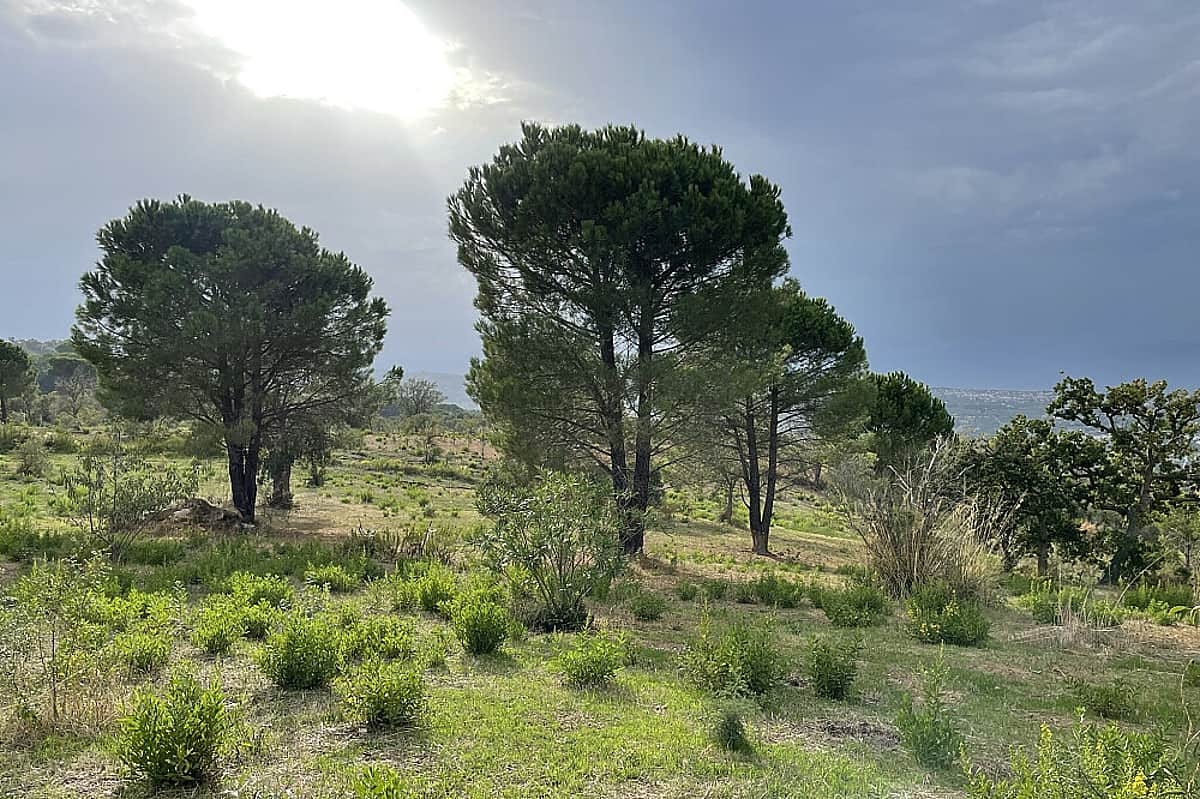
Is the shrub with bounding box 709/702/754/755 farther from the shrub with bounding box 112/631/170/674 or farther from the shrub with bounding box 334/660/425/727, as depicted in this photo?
the shrub with bounding box 112/631/170/674

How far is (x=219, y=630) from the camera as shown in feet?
18.5

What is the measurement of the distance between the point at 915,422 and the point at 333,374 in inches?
784

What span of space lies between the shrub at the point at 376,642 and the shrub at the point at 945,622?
18.4 ft

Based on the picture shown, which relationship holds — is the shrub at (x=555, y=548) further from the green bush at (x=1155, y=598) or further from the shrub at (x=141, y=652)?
the green bush at (x=1155, y=598)

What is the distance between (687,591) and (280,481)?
573 inches

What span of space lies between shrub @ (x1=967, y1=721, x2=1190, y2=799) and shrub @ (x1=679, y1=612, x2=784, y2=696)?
2.04 metres

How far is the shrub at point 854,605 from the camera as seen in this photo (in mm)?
8000

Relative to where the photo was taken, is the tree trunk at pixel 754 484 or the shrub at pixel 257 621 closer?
the shrub at pixel 257 621

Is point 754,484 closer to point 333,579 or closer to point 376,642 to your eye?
point 333,579

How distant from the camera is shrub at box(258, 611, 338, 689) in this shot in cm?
480

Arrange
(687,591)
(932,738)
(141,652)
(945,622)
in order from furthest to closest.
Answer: (687,591), (945,622), (141,652), (932,738)

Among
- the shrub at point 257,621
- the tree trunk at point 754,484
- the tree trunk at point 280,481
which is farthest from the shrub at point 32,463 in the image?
the tree trunk at point 754,484

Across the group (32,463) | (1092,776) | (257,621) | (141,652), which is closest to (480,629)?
(257,621)

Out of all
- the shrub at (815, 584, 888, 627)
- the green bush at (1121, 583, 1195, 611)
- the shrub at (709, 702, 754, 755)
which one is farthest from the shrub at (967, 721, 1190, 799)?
the green bush at (1121, 583, 1195, 611)
